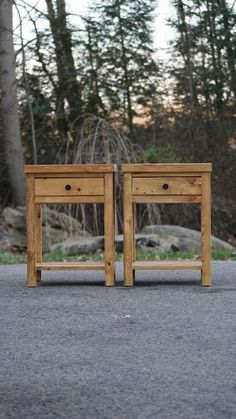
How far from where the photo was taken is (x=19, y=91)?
18562 mm

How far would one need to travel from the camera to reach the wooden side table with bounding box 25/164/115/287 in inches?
273

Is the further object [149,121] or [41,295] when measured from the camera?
[149,121]

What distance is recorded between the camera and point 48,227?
15.9 m

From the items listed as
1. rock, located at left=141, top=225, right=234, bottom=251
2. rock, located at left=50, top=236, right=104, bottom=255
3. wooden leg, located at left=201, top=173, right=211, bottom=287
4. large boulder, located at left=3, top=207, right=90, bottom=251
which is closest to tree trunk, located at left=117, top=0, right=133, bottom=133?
large boulder, located at left=3, top=207, right=90, bottom=251

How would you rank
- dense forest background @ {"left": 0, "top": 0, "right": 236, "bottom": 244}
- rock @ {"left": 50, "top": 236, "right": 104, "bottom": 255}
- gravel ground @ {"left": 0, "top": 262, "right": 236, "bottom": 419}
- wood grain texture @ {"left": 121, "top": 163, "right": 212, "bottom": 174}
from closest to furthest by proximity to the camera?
gravel ground @ {"left": 0, "top": 262, "right": 236, "bottom": 419}
wood grain texture @ {"left": 121, "top": 163, "right": 212, "bottom": 174}
rock @ {"left": 50, "top": 236, "right": 104, "bottom": 255}
dense forest background @ {"left": 0, "top": 0, "right": 236, "bottom": 244}

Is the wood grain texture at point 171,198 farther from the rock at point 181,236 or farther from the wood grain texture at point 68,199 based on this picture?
the rock at point 181,236

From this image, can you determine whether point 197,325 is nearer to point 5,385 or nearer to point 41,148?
point 5,385

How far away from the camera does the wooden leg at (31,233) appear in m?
6.98

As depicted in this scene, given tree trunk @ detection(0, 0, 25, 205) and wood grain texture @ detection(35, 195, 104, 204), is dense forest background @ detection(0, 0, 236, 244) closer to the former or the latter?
tree trunk @ detection(0, 0, 25, 205)

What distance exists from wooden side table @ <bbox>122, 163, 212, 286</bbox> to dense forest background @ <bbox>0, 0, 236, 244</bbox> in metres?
10.5

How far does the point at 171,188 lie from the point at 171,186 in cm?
2

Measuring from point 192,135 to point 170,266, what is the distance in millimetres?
11225

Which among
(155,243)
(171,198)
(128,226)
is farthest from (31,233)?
(155,243)

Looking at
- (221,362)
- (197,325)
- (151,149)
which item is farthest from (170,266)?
(151,149)
